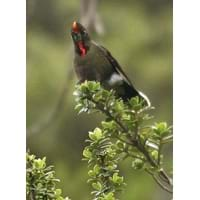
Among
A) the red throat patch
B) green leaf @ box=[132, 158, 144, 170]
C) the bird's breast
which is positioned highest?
the red throat patch

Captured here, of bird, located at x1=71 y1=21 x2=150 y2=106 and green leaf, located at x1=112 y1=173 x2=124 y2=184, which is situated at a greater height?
bird, located at x1=71 y1=21 x2=150 y2=106

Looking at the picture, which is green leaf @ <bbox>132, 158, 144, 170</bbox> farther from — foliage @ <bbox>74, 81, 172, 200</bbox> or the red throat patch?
the red throat patch

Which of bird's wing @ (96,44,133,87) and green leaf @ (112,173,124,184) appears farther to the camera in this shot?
bird's wing @ (96,44,133,87)

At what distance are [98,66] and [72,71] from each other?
96 mm

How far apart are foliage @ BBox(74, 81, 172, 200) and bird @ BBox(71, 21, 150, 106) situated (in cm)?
7

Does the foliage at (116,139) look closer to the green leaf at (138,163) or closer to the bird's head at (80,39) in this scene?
the green leaf at (138,163)

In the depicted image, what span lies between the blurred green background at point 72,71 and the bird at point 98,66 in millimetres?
27

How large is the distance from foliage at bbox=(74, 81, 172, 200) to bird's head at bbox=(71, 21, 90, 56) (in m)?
0.13

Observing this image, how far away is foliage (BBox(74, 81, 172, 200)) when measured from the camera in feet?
3.29

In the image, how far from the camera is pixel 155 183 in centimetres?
115

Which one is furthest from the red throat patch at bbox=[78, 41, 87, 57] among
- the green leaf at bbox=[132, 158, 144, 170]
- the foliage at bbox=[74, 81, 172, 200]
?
the green leaf at bbox=[132, 158, 144, 170]
